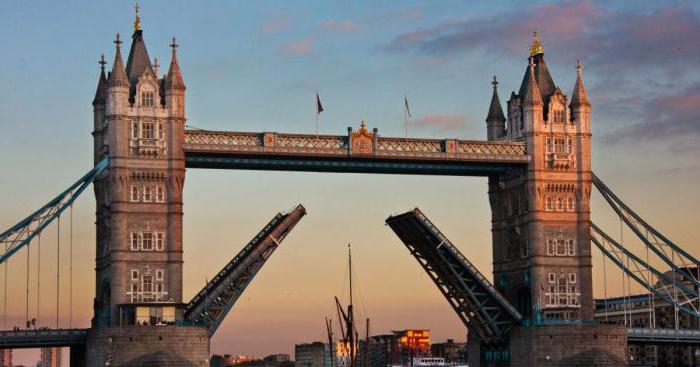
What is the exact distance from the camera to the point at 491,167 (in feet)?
378

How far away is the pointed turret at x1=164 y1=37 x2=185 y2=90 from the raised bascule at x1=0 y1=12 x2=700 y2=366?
105 millimetres

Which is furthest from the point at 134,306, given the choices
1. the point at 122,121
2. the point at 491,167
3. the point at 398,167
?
the point at 491,167

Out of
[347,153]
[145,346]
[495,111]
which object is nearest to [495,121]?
[495,111]

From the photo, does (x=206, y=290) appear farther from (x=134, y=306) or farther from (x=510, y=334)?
(x=510, y=334)

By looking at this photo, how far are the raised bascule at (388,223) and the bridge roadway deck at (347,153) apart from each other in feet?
0.36

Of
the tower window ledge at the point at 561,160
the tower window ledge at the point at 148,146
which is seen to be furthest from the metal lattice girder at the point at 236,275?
the tower window ledge at the point at 561,160

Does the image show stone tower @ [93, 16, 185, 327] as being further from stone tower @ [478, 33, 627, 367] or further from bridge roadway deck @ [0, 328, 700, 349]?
stone tower @ [478, 33, 627, 367]

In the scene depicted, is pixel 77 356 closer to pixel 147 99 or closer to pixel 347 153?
pixel 147 99

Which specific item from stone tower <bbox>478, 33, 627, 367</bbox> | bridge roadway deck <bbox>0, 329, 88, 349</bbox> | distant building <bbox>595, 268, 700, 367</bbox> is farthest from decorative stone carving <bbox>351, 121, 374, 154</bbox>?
distant building <bbox>595, 268, 700, 367</bbox>

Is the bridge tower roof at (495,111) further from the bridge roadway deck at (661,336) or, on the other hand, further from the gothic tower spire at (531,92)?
the bridge roadway deck at (661,336)

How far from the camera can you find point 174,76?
106 meters

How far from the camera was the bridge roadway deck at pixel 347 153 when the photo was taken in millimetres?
106812

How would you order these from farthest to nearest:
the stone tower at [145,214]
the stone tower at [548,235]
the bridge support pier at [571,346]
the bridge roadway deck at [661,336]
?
the bridge roadway deck at [661,336], the stone tower at [548,235], the bridge support pier at [571,346], the stone tower at [145,214]

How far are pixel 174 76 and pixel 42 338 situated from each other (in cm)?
2203
